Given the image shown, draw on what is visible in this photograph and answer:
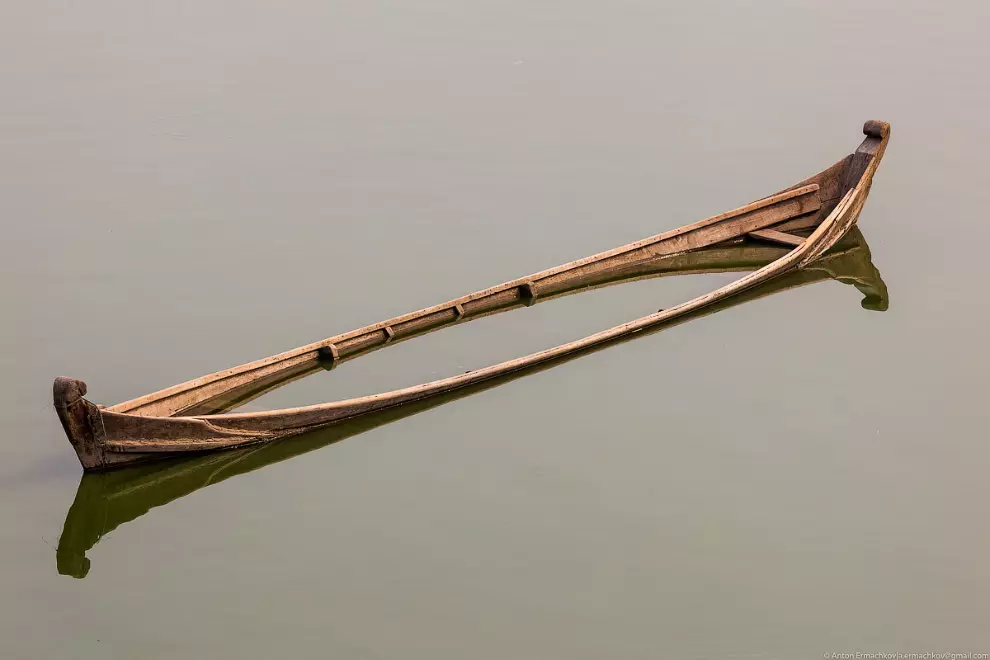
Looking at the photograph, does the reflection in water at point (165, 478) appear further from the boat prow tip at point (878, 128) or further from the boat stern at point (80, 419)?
the boat prow tip at point (878, 128)

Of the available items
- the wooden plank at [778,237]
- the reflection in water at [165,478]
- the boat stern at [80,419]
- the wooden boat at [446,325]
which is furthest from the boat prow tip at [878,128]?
the boat stern at [80,419]

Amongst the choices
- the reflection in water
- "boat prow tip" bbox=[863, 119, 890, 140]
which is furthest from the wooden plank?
the reflection in water

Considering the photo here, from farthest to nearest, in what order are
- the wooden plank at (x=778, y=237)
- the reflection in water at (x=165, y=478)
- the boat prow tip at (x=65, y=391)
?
the wooden plank at (x=778, y=237) → the reflection in water at (x=165, y=478) → the boat prow tip at (x=65, y=391)

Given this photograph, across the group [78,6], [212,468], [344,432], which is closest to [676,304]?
[344,432]

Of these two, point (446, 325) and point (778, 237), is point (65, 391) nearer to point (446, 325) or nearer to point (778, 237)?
point (446, 325)

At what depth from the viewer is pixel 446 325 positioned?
9.88 meters

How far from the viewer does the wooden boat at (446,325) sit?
26.3 ft

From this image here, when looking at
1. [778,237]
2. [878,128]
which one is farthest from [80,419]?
[878,128]

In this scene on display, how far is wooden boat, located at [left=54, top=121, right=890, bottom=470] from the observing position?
8016 mm

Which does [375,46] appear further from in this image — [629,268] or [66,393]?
[66,393]

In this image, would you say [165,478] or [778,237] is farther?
[778,237]

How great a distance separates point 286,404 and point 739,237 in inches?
166

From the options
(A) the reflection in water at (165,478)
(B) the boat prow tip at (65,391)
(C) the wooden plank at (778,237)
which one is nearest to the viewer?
(B) the boat prow tip at (65,391)

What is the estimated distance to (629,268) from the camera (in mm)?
10758
